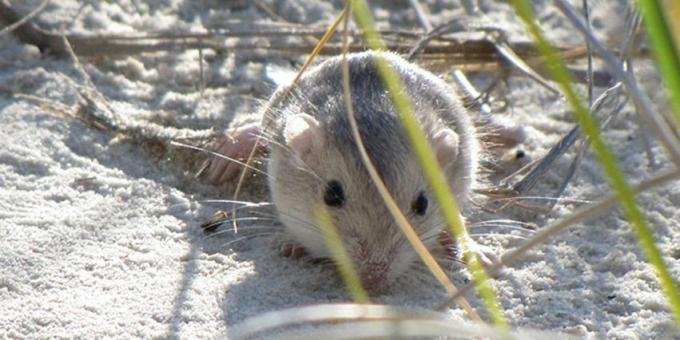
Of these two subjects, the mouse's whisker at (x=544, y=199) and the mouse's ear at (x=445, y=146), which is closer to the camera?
the mouse's ear at (x=445, y=146)

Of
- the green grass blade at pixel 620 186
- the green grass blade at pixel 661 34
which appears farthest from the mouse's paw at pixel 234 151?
the green grass blade at pixel 661 34

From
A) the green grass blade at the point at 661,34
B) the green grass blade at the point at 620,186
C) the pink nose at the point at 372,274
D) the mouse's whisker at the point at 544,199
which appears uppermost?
the mouse's whisker at the point at 544,199

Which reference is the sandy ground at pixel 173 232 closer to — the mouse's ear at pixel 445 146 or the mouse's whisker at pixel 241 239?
the mouse's whisker at pixel 241 239

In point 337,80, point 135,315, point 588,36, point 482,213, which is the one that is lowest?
point 135,315

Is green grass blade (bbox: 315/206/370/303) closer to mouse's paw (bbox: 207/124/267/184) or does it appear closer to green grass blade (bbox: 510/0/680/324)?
mouse's paw (bbox: 207/124/267/184)

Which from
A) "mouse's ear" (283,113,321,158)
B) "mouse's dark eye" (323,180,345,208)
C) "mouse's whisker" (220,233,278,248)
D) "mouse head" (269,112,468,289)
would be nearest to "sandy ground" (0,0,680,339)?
"mouse's whisker" (220,233,278,248)

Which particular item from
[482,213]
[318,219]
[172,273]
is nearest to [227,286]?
[172,273]

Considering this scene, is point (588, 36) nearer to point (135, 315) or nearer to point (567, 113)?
point (135, 315)

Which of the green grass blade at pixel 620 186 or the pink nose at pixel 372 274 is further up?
the pink nose at pixel 372 274
